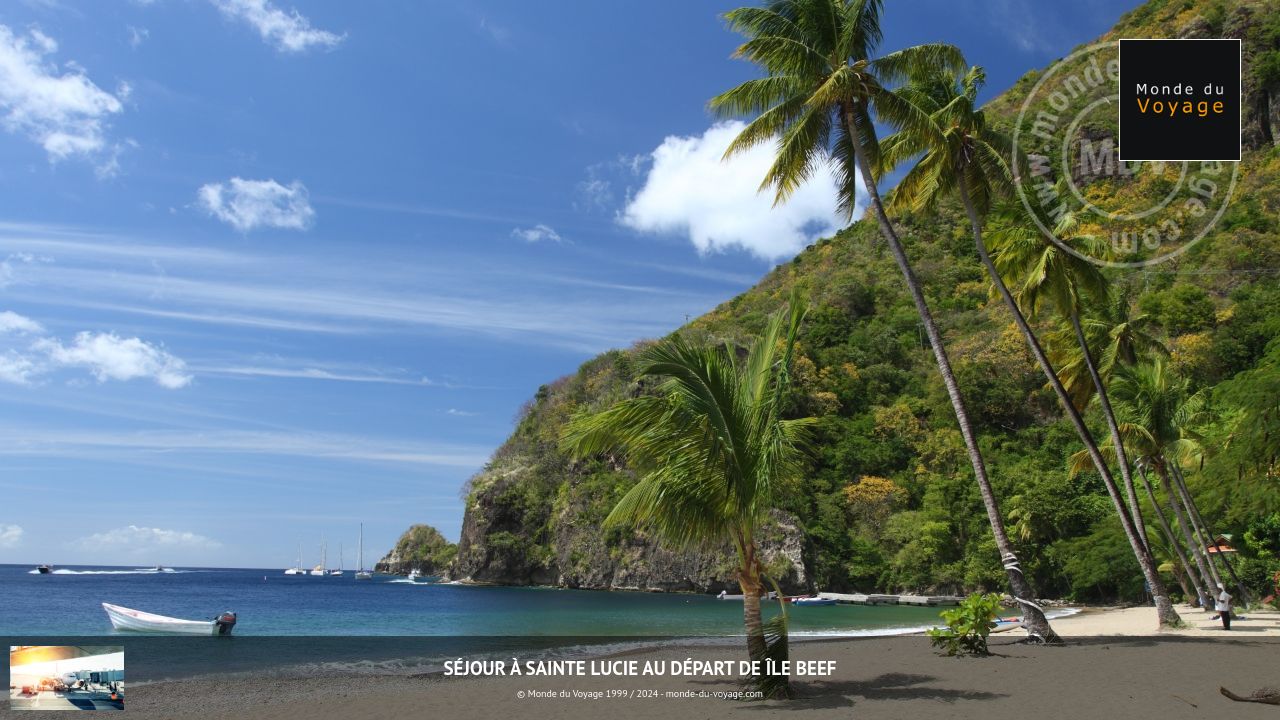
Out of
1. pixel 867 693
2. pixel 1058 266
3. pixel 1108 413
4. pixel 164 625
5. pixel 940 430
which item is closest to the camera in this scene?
pixel 867 693

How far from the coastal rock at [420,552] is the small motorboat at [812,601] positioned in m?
78.0

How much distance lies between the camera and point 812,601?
47719 millimetres

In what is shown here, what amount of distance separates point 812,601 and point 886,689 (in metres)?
38.0

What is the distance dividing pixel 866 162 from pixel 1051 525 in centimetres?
3533

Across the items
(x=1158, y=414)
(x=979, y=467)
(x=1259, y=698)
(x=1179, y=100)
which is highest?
(x=1179, y=100)

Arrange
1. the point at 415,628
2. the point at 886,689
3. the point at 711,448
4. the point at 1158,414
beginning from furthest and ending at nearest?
1. the point at 415,628
2. the point at 1158,414
3. the point at 886,689
4. the point at 711,448

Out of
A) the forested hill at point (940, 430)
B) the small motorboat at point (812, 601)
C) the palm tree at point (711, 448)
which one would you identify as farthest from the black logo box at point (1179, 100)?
the small motorboat at point (812, 601)

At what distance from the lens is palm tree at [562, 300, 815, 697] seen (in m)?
10.7

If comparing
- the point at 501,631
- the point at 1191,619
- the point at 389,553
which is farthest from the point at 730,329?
the point at 389,553

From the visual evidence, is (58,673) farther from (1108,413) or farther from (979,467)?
(1108,413)

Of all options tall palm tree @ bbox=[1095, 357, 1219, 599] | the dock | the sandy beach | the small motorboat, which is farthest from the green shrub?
the small motorboat

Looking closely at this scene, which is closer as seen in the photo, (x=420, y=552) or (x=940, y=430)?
(x=940, y=430)

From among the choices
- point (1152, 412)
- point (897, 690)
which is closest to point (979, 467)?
point (897, 690)

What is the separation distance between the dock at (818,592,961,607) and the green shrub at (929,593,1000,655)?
31.1m
